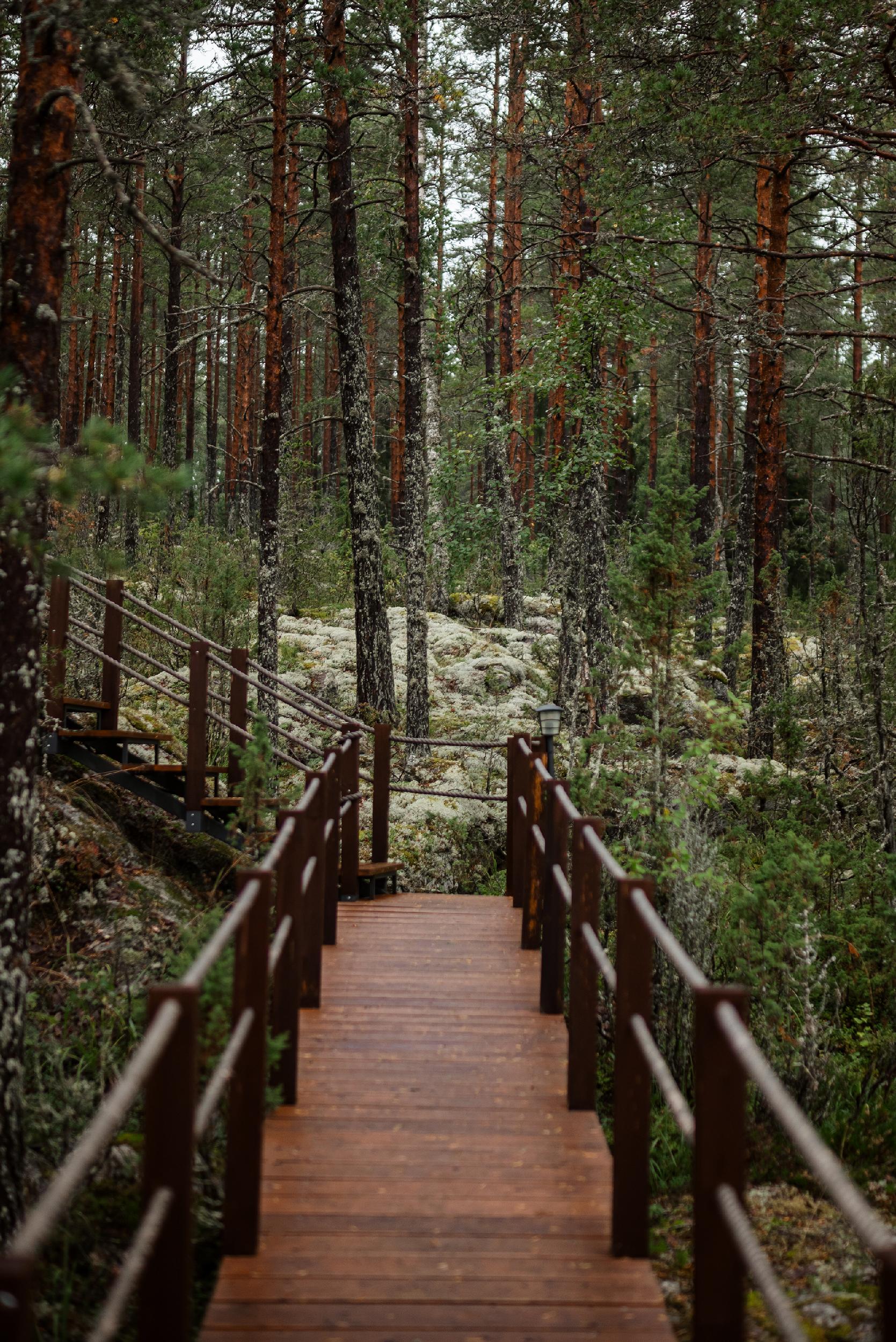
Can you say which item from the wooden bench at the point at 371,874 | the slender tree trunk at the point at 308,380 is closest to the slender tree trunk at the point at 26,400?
the wooden bench at the point at 371,874

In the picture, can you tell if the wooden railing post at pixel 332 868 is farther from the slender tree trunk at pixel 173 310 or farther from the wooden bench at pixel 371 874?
the slender tree trunk at pixel 173 310

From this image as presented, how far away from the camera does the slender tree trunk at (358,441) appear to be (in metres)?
12.9

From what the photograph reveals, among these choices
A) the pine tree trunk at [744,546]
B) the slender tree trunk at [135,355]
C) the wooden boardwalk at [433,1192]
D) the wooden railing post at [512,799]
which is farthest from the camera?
the slender tree trunk at [135,355]

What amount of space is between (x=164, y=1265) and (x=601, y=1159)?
203cm

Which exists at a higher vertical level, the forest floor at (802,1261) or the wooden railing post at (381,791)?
the wooden railing post at (381,791)

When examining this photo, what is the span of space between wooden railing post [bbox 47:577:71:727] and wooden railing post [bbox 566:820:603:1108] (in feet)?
19.6

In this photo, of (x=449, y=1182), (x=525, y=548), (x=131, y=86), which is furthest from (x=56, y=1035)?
(x=525, y=548)

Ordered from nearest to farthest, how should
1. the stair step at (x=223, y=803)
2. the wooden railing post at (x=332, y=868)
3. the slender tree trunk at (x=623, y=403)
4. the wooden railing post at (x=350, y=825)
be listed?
the wooden railing post at (x=332, y=868) → the wooden railing post at (x=350, y=825) → the stair step at (x=223, y=803) → the slender tree trunk at (x=623, y=403)

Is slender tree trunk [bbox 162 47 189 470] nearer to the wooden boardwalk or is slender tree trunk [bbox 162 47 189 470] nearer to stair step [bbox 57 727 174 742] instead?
stair step [bbox 57 727 174 742]

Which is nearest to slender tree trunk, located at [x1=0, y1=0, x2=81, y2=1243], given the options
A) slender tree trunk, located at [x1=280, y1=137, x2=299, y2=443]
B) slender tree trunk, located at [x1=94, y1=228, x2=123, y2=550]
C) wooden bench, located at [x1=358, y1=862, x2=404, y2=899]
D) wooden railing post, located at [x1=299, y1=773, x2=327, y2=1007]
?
wooden railing post, located at [x1=299, y1=773, x2=327, y2=1007]

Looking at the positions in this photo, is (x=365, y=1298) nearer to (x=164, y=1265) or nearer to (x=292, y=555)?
(x=164, y=1265)

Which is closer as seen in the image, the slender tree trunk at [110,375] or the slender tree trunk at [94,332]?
the slender tree trunk at [110,375]

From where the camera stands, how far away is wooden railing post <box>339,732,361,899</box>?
7.91 m

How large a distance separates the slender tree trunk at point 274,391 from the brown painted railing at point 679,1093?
724 cm
